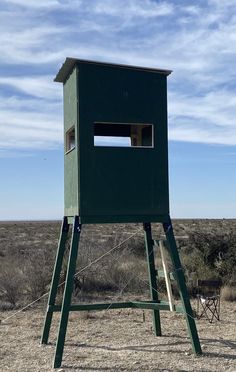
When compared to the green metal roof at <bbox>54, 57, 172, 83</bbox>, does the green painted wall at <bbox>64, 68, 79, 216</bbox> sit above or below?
below

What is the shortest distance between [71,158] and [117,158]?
83 centimetres

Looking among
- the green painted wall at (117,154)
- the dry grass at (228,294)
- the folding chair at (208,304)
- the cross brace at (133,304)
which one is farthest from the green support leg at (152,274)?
the dry grass at (228,294)

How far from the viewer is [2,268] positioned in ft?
49.4

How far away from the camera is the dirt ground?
789cm

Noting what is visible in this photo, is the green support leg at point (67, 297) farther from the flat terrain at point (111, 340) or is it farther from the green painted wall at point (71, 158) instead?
the green painted wall at point (71, 158)

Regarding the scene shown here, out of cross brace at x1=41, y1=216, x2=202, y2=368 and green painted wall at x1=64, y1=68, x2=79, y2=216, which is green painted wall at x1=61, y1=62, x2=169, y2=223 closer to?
green painted wall at x1=64, y1=68, x2=79, y2=216

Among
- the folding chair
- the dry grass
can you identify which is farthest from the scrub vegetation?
the folding chair

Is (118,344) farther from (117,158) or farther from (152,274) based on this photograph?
(117,158)

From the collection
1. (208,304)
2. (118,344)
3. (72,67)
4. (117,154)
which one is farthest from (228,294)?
(72,67)

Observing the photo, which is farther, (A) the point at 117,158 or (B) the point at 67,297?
(A) the point at 117,158

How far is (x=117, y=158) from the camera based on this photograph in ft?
28.1

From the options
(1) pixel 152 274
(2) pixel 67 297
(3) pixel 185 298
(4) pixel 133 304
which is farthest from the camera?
(1) pixel 152 274

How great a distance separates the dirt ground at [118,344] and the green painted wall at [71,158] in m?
2.18

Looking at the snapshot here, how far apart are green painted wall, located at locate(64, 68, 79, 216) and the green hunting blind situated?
0.02 m
